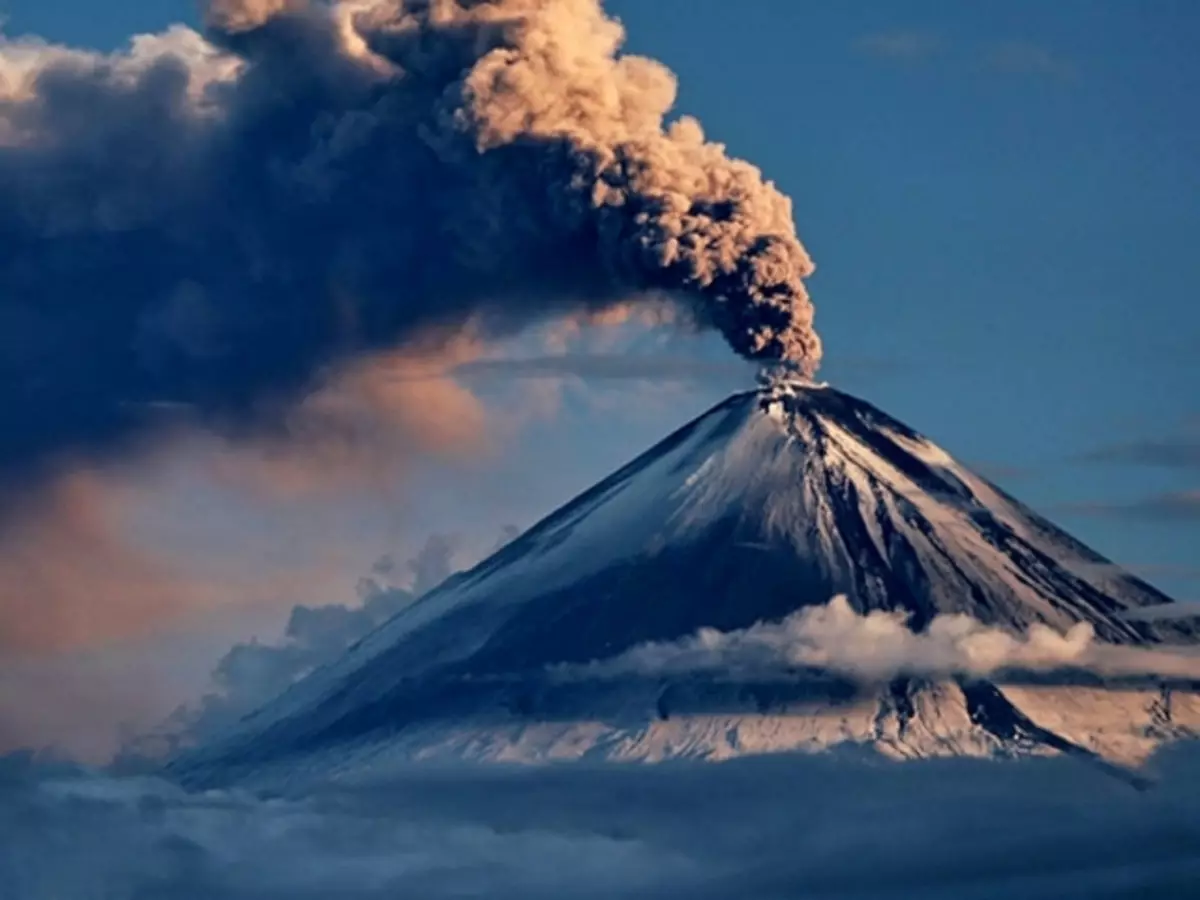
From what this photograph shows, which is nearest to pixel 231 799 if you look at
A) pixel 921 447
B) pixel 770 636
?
pixel 770 636

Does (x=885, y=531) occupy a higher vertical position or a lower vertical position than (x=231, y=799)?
higher

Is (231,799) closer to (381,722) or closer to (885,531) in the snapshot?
(381,722)

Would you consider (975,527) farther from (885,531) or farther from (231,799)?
(231,799)

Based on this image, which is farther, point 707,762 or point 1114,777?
point 1114,777

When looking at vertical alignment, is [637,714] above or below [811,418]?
below

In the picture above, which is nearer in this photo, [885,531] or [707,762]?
[707,762]

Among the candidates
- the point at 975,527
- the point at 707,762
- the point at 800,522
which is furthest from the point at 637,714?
the point at 975,527
